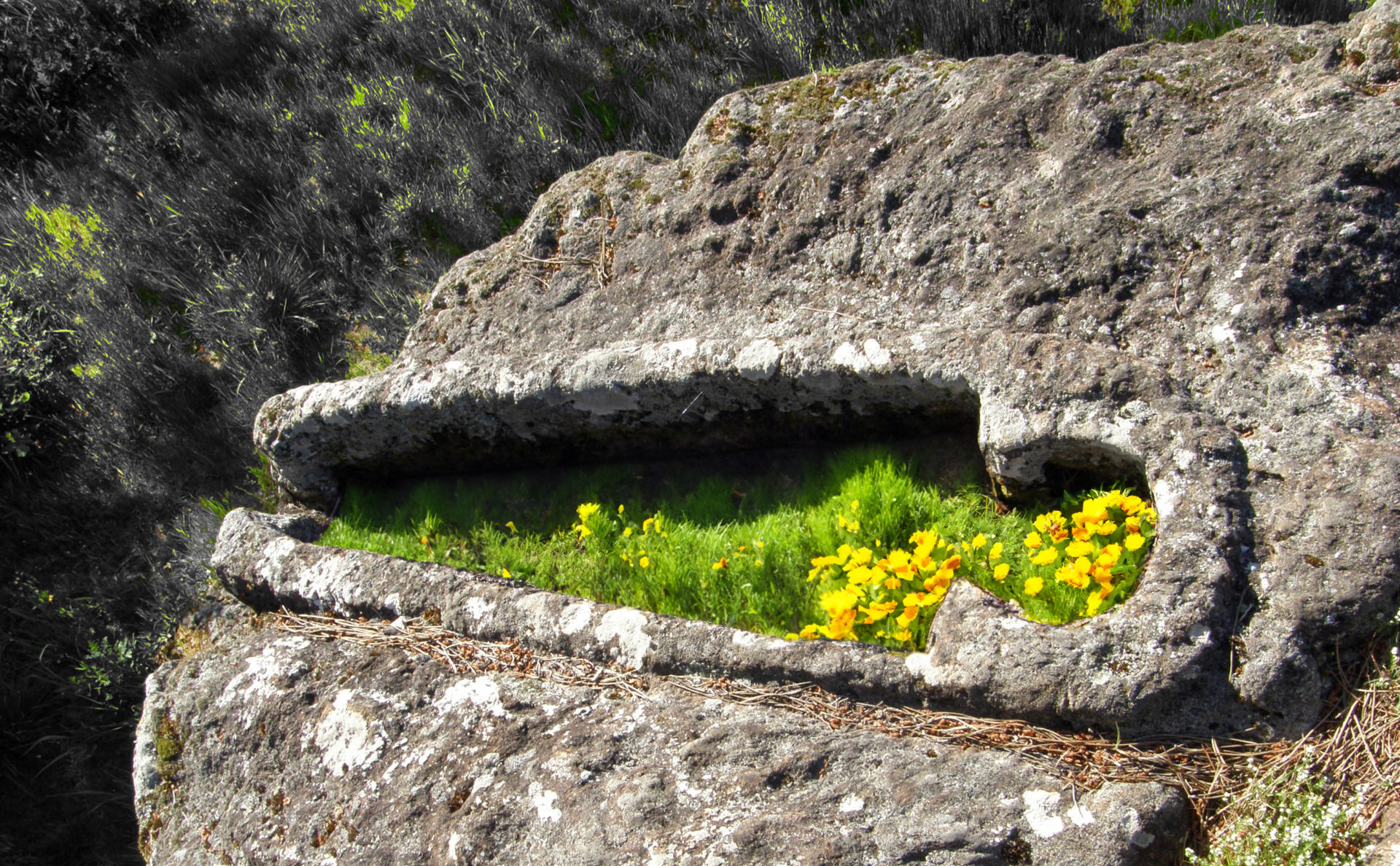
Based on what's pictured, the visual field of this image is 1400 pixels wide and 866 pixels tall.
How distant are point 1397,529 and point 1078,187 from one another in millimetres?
1548

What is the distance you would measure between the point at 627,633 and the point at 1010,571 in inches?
50.2

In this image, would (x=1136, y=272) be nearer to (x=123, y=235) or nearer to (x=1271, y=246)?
(x=1271, y=246)

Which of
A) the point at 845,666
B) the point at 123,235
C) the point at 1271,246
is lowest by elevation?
the point at 845,666

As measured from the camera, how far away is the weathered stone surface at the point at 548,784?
1.90 m

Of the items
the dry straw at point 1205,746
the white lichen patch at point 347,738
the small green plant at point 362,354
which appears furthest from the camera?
the small green plant at point 362,354

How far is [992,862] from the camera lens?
1849mm

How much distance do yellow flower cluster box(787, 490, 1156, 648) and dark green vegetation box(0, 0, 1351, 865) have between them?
3.19 m

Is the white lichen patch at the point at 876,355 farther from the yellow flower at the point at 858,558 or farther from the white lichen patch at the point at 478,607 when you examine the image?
the white lichen patch at the point at 478,607

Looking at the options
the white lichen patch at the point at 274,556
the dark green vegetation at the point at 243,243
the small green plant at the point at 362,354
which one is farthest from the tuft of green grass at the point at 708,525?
the dark green vegetation at the point at 243,243

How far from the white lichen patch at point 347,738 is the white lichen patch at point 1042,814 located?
6.29 feet

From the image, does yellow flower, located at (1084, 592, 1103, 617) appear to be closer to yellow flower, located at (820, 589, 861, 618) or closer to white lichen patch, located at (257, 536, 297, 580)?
yellow flower, located at (820, 589, 861, 618)

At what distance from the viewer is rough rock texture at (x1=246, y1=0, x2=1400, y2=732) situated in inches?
81.4

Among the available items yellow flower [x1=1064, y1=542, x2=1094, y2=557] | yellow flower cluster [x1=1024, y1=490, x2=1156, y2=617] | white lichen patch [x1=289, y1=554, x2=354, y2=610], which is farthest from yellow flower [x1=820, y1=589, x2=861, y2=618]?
white lichen patch [x1=289, y1=554, x2=354, y2=610]

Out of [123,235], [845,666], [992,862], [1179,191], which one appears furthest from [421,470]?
[123,235]
